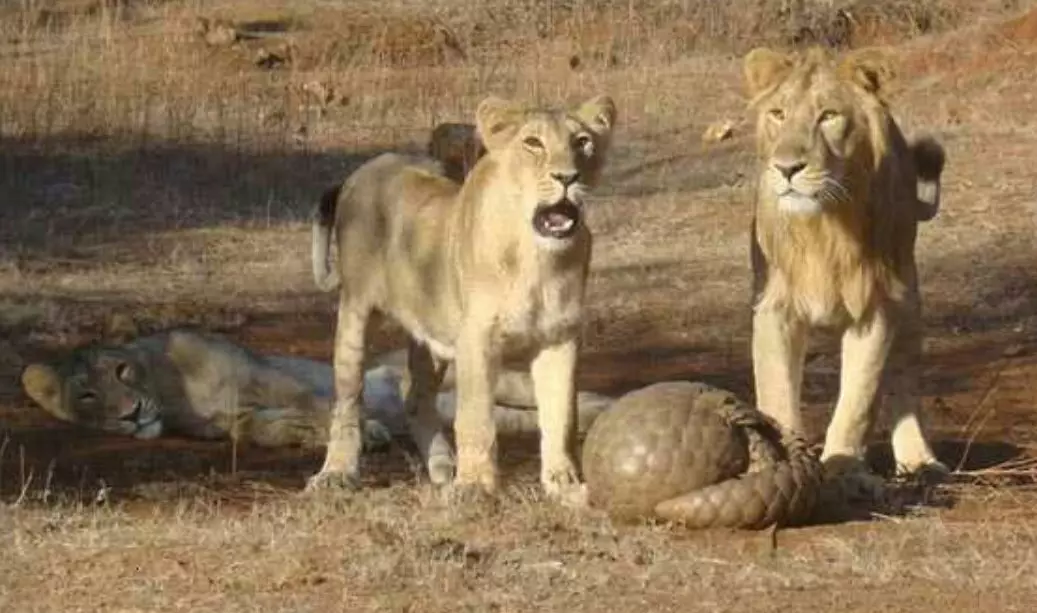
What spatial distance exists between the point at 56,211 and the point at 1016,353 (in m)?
7.32

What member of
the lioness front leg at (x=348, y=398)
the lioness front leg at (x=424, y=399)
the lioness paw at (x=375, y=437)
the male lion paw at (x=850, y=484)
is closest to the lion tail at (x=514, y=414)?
the lioness paw at (x=375, y=437)

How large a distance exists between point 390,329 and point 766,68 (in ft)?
14.7

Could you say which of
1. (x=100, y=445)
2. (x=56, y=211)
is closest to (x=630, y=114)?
(x=56, y=211)

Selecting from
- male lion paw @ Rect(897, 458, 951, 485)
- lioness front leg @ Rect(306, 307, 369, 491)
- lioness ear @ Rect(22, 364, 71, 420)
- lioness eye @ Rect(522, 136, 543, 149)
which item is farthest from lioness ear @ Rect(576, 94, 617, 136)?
lioness ear @ Rect(22, 364, 71, 420)

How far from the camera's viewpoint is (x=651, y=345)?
12.2 m

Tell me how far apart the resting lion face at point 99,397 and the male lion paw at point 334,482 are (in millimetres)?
1627

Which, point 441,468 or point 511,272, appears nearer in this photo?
Answer: point 511,272

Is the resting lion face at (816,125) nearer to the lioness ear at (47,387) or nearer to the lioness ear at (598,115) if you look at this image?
the lioness ear at (598,115)

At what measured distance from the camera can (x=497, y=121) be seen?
313 inches

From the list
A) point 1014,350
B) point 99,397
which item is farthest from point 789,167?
point 1014,350

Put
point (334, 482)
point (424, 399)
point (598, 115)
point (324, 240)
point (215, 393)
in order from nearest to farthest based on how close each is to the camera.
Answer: point (598, 115), point (334, 482), point (424, 399), point (324, 240), point (215, 393)

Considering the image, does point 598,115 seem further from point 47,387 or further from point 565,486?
point 47,387

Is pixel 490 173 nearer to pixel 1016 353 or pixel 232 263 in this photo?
pixel 1016 353

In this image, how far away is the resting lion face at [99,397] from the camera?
9984mm
